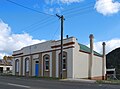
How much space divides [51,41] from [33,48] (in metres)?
5.84

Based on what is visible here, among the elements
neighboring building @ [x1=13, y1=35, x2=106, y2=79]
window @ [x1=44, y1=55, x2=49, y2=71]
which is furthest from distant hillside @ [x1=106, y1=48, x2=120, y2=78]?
window @ [x1=44, y1=55, x2=49, y2=71]

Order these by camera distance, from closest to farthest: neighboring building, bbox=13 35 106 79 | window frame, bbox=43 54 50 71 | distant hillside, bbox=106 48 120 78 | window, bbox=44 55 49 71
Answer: neighboring building, bbox=13 35 106 79 < window frame, bbox=43 54 50 71 < window, bbox=44 55 49 71 < distant hillside, bbox=106 48 120 78

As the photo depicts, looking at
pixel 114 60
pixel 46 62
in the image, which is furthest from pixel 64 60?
pixel 114 60

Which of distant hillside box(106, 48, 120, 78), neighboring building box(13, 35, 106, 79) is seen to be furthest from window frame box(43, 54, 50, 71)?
distant hillside box(106, 48, 120, 78)

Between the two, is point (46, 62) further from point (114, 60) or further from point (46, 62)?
point (114, 60)

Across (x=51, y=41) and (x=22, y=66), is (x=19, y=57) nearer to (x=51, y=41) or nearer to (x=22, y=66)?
(x=22, y=66)

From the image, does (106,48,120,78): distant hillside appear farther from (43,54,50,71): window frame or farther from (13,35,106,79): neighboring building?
(43,54,50,71): window frame

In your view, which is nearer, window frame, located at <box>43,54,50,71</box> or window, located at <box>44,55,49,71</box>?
window frame, located at <box>43,54,50,71</box>

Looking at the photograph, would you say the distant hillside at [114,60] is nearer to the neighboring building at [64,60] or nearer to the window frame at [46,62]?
the neighboring building at [64,60]

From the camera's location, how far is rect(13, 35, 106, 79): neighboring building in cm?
3888

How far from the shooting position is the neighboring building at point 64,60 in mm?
38875

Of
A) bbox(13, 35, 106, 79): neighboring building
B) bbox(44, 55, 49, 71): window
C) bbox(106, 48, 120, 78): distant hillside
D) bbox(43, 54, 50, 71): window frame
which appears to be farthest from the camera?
bbox(106, 48, 120, 78): distant hillside

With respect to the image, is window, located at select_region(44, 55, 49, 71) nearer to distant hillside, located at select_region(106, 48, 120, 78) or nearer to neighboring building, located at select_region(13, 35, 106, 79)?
neighboring building, located at select_region(13, 35, 106, 79)

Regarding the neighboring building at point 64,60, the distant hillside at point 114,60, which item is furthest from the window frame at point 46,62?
the distant hillside at point 114,60
